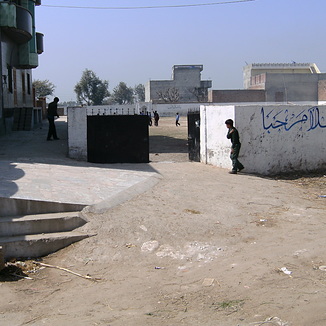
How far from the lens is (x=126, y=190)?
8.20 meters

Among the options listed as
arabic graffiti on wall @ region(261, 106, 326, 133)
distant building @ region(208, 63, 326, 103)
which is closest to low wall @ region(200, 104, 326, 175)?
arabic graffiti on wall @ region(261, 106, 326, 133)

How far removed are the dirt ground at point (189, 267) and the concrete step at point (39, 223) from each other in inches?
9.3

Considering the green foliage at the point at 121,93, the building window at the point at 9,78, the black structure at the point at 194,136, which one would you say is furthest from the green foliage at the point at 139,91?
the black structure at the point at 194,136

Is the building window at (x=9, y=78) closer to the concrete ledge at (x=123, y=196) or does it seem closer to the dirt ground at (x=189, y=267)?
the concrete ledge at (x=123, y=196)

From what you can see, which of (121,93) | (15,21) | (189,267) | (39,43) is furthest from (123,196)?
(121,93)

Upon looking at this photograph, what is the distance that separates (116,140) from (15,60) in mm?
12316

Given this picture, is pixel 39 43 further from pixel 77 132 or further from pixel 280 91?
pixel 280 91

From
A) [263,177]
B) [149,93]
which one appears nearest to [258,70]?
[149,93]

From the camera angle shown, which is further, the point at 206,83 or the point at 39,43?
the point at 206,83

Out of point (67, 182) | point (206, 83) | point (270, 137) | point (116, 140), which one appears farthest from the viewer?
point (206, 83)

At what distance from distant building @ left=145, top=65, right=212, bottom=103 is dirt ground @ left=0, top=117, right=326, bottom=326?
64099 millimetres

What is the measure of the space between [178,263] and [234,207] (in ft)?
8.12

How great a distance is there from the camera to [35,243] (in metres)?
6.12

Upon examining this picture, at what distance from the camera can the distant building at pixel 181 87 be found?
7206 cm
